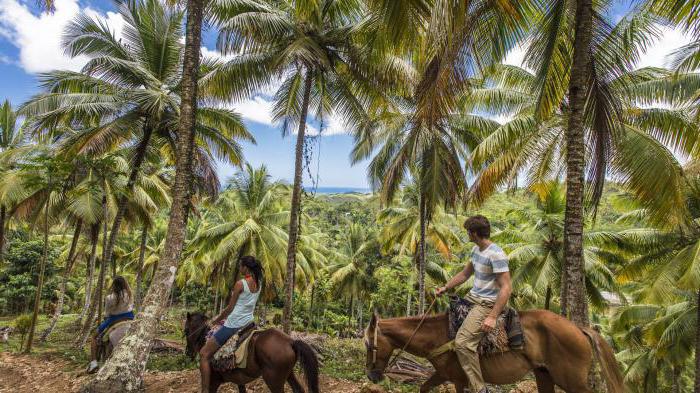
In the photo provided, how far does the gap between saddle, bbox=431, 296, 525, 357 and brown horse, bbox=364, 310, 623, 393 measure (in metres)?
0.10

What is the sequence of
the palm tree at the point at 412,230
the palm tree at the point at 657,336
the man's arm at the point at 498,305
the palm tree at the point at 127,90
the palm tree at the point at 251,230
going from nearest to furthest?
the man's arm at the point at 498,305 → the palm tree at the point at 127,90 → the palm tree at the point at 657,336 → the palm tree at the point at 251,230 → the palm tree at the point at 412,230

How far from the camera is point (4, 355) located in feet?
40.6

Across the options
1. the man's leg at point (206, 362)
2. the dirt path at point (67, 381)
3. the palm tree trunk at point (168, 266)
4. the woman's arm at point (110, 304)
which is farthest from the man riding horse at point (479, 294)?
the woman's arm at point (110, 304)

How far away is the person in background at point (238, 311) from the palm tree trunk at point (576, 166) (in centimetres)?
453

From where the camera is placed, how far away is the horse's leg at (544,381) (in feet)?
16.7

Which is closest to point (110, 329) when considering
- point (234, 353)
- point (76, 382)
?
point (76, 382)

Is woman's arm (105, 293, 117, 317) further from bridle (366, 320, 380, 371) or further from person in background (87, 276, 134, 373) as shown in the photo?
bridle (366, 320, 380, 371)

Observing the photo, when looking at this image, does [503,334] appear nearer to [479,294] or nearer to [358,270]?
[479,294]

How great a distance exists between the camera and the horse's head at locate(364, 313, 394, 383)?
17.1 feet

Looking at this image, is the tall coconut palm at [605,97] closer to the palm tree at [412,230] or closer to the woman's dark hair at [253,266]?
the woman's dark hair at [253,266]

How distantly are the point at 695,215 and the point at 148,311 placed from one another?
16750 mm

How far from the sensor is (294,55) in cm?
1062

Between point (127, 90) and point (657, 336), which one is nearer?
point (127, 90)

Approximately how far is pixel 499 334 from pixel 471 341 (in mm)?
347
